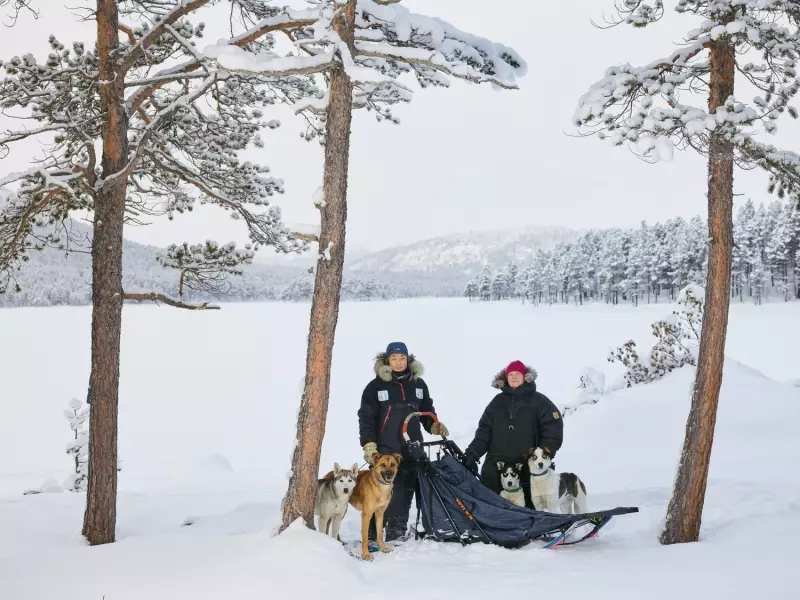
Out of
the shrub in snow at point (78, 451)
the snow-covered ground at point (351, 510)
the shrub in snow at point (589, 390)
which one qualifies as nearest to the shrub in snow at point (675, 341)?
the snow-covered ground at point (351, 510)

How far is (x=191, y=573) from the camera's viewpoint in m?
5.02

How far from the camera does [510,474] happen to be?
6383mm

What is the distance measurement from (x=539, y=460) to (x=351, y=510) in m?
3.25

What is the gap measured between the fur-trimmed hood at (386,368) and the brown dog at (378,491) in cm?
79

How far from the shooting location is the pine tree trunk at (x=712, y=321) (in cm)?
595

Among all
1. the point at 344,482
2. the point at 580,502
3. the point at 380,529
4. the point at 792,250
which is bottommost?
the point at 380,529

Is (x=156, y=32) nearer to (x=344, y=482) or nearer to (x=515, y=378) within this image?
(x=344, y=482)

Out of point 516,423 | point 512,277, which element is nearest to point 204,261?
point 516,423

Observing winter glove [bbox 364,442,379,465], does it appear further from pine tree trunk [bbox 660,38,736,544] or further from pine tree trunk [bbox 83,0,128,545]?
pine tree trunk [bbox 660,38,736,544]

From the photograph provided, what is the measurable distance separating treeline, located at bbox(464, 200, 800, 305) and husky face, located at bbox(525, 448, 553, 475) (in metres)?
57.7

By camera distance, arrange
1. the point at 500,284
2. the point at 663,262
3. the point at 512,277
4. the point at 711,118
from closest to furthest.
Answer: the point at 711,118, the point at 663,262, the point at 512,277, the point at 500,284

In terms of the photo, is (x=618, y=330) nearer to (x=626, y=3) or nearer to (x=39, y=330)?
(x=626, y=3)

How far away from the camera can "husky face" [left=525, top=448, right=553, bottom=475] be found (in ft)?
20.4

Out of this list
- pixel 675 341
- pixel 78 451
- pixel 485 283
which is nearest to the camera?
pixel 78 451
